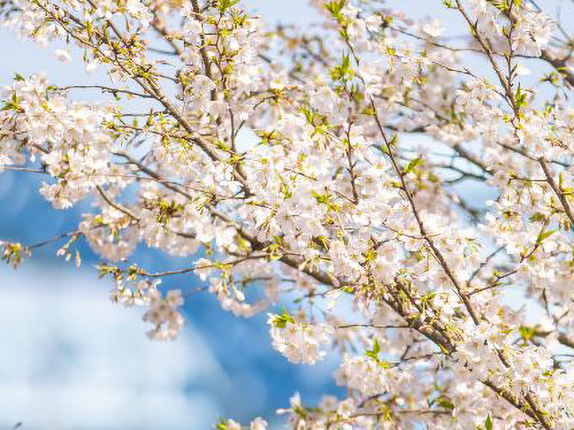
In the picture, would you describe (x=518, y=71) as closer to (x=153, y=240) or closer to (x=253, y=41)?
(x=253, y=41)

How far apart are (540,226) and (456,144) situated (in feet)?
9.96

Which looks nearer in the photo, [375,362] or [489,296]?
[375,362]

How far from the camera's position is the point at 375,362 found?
4023 millimetres

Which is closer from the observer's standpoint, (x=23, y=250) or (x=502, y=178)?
(x=502, y=178)

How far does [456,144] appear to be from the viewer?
687 cm

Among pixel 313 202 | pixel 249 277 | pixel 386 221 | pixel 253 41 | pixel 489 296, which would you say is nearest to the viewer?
pixel 313 202

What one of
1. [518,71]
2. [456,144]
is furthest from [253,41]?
[456,144]

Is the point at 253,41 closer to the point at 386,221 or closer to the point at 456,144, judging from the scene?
the point at 386,221

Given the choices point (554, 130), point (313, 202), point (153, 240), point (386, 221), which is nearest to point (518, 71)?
point (554, 130)

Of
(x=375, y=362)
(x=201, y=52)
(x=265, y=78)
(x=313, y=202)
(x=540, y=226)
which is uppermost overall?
(x=265, y=78)

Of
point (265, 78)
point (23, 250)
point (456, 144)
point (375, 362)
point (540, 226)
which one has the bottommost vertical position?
point (375, 362)

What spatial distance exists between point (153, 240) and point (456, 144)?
10.7 feet

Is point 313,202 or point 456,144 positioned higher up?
point 456,144

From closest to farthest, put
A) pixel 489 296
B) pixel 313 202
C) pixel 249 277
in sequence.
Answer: pixel 313 202 < pixel 489 296 < pixel 249 277
